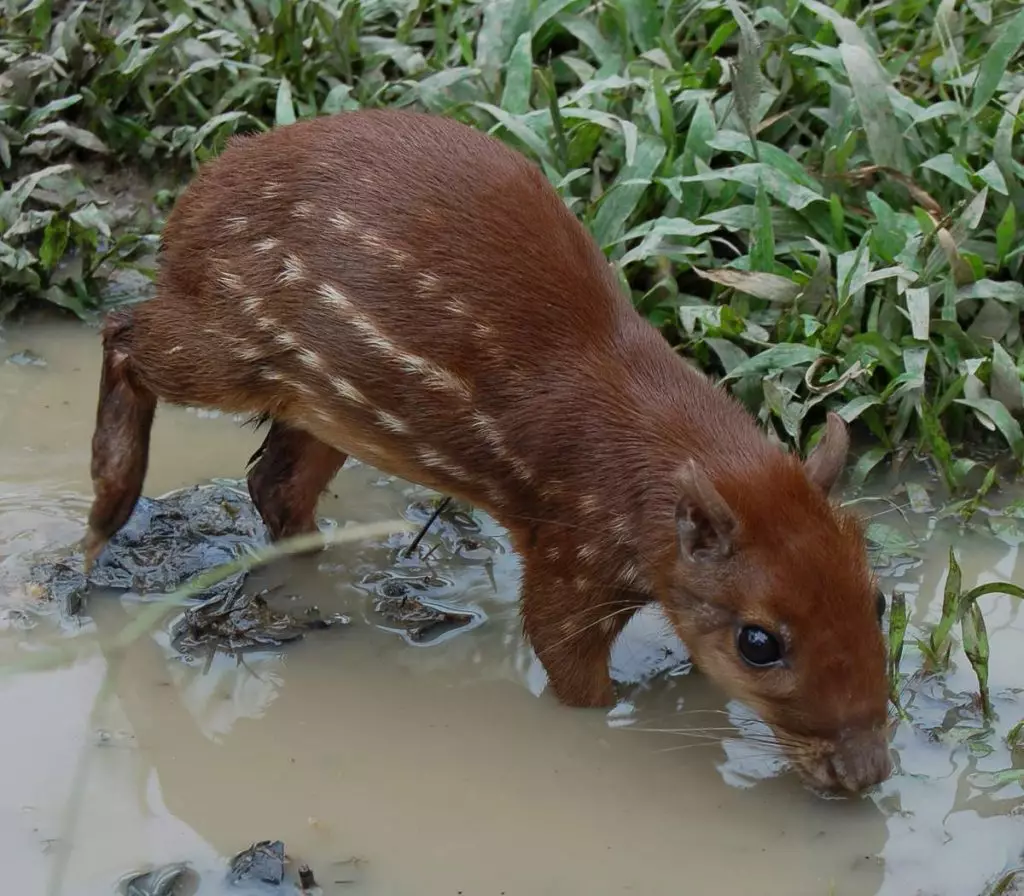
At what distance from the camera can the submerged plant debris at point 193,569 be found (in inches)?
160

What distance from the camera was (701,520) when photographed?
3.41 metres

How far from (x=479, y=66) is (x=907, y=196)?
173cm

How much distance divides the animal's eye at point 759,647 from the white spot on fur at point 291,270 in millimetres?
1510

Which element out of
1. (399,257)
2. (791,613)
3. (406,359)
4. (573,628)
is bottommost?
(573,628)

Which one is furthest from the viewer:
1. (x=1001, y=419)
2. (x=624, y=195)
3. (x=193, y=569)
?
(x=624, y=195)

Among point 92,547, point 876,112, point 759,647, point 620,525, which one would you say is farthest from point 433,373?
point 876,112

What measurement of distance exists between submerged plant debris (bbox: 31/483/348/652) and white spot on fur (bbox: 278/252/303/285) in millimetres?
941

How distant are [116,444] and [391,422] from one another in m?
0.89

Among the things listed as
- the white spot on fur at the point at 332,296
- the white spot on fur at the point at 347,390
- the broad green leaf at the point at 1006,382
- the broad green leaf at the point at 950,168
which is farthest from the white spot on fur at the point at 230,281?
the broad green leaf at the point at 950,168

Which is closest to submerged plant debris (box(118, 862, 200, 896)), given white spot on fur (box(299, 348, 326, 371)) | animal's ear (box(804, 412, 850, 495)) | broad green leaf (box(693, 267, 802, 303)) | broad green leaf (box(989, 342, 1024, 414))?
white spot on fur (box(299, 348, 326, 371))

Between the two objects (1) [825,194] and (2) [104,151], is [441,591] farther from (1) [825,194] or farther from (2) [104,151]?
(2) [104,151]

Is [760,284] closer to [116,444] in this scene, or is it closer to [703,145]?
[703,145]

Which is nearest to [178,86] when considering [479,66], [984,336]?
[479,66]

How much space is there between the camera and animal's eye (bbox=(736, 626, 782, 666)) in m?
3.34
